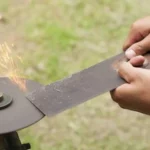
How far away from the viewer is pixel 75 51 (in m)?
3.37

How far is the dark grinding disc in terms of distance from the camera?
138cm

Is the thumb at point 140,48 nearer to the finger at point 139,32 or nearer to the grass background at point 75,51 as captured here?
the finger at point 139,32

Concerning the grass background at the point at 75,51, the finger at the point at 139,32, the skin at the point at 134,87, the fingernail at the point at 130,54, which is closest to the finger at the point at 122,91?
the skin at the point at 134,87

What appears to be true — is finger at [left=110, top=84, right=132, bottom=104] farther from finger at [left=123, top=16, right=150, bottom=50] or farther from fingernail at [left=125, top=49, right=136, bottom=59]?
finger at [left=123, top=16, right=150, bottom=50]

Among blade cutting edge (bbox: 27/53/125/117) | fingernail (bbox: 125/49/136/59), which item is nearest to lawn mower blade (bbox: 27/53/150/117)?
blade cutting edge (bbox: 27/53/125/117)

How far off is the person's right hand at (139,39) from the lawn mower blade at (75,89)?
159mm

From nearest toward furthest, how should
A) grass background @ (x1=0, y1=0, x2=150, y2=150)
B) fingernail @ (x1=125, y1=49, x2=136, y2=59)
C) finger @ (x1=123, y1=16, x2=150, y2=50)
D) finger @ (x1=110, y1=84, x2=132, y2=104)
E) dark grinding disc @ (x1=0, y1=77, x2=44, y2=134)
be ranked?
dark grinding disc @ (x1=0, y1=77, x2=44, y2=134) < finger @ (x1=110, y1=84, x2=132, y2=104) < fingernail @ (x1=125, y1=49, x2=136, y2=59) < finger @ (x1=123, y1=16, x2=150, y2=50) < grass background @ (x1=0, y1=0, x2=150, y2=150)

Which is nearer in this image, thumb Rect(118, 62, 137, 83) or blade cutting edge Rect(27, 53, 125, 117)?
blade cutting edge Rect(27, 53, 125, 117)

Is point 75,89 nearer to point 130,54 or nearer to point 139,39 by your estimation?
point 130,54

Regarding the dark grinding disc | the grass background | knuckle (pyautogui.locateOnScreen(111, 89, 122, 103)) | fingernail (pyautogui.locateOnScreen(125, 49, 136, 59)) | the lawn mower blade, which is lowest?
the grass background

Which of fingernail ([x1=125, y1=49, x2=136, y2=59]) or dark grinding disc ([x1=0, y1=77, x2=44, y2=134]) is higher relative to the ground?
fingernail ([x1=125, y1=49, x2=136, y2=59])

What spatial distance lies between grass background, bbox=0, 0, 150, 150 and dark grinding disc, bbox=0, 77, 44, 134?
3.76 feet

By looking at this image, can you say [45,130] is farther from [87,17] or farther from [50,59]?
[87,17]

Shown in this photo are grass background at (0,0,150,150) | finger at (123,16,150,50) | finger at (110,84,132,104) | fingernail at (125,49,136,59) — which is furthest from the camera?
grass background at (0,0,150,150)
